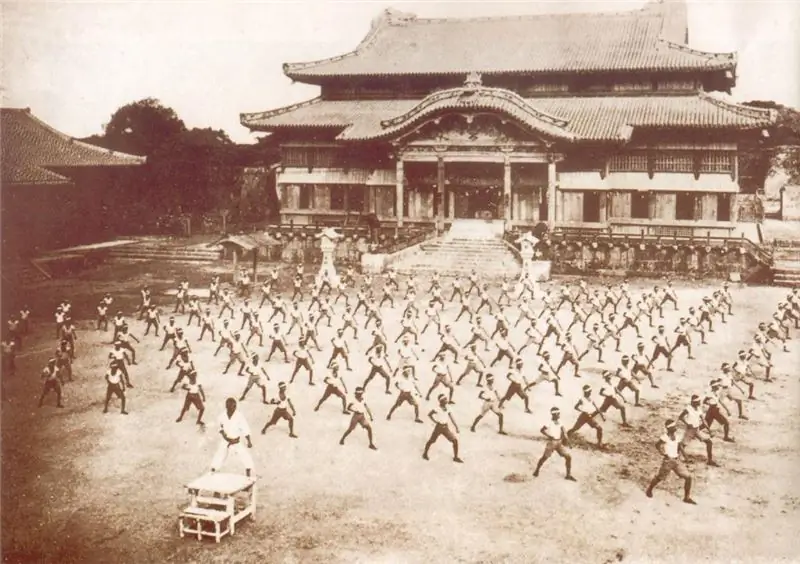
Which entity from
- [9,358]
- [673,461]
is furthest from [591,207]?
[9,358]

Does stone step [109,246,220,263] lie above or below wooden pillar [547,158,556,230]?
below

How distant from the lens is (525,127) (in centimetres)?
2930

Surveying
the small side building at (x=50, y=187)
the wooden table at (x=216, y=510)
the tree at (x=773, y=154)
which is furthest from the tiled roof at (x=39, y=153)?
the tree at (x=773, y=154)

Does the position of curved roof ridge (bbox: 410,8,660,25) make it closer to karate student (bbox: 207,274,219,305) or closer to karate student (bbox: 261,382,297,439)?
karate student (bbox: 207,274,219,305)

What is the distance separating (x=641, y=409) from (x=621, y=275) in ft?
46.4

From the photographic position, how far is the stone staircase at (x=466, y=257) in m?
27.1

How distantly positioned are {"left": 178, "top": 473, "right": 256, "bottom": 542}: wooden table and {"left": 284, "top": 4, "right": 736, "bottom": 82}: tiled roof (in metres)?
27.3

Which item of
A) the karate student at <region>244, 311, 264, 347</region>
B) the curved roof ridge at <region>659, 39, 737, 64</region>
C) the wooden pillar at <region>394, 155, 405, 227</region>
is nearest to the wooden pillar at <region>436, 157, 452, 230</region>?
the wooden pillar at <region>394, 155, 405, 227</region>

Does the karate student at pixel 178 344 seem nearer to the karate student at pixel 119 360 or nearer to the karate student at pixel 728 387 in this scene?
the karate student at pixel 119 360

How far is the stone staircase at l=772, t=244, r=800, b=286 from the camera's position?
976 inches

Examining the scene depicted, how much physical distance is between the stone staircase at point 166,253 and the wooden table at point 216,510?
863 inches

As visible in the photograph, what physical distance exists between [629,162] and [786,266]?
7.36 m

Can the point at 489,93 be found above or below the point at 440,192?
above

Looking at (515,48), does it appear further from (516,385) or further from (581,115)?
(516,385)
